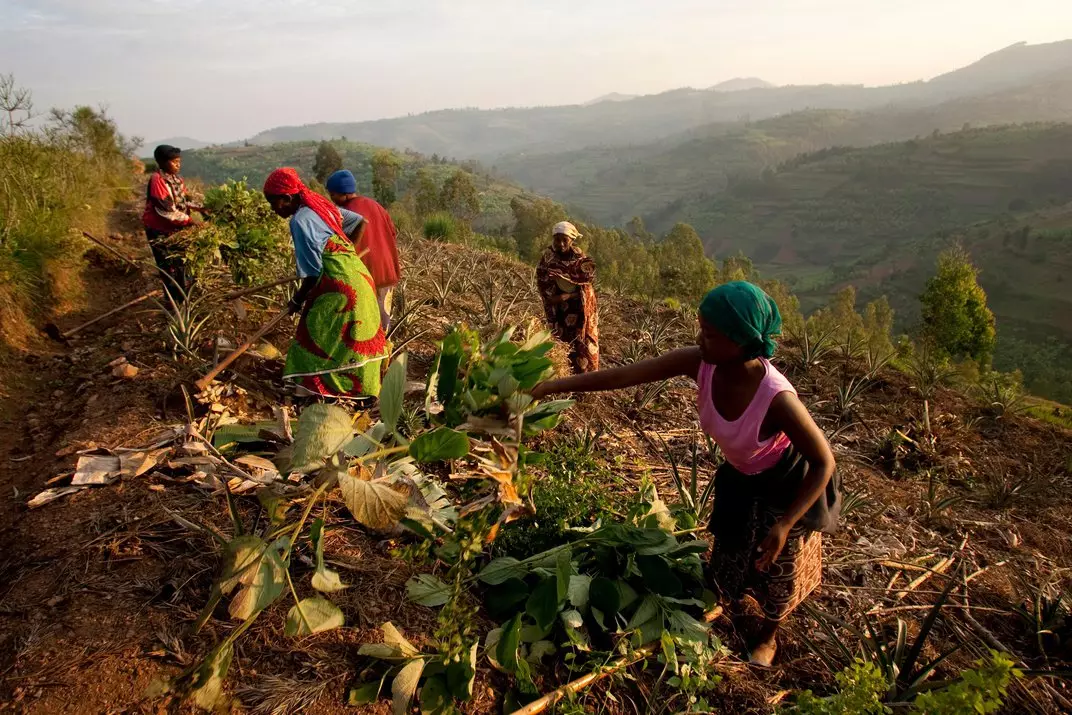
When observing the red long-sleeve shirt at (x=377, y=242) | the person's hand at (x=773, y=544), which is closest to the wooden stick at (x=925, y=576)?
the person's hand at (x=773, y=544)

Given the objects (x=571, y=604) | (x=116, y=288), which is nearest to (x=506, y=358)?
(x=571, y=604)

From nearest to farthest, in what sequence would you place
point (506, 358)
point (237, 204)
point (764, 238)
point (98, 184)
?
point (506, 358) < point (237, 204) < point (98, 184) < point (764, 238)

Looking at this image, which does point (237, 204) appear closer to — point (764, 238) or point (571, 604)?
point (571, 604)

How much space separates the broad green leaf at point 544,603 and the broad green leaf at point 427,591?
283 millimetres

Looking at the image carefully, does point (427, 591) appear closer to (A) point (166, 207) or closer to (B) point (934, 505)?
(B) point (934, 505)

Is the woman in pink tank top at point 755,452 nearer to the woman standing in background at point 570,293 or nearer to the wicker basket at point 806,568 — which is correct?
the wicker basket at point 806,568

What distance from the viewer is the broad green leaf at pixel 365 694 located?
1.62 metres

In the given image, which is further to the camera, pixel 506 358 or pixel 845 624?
pixel 845 624

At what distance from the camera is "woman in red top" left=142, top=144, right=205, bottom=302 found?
14.6ft

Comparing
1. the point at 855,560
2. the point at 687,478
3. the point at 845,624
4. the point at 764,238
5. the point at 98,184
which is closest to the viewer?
the point at 845,624

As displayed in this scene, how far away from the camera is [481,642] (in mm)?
1875

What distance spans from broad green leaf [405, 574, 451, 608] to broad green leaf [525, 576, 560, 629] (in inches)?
11.1

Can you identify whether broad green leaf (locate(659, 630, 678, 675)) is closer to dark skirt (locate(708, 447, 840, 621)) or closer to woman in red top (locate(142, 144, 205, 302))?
dark skirt (locate(708, 447, 840, 621))

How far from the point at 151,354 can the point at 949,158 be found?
12556 cm
